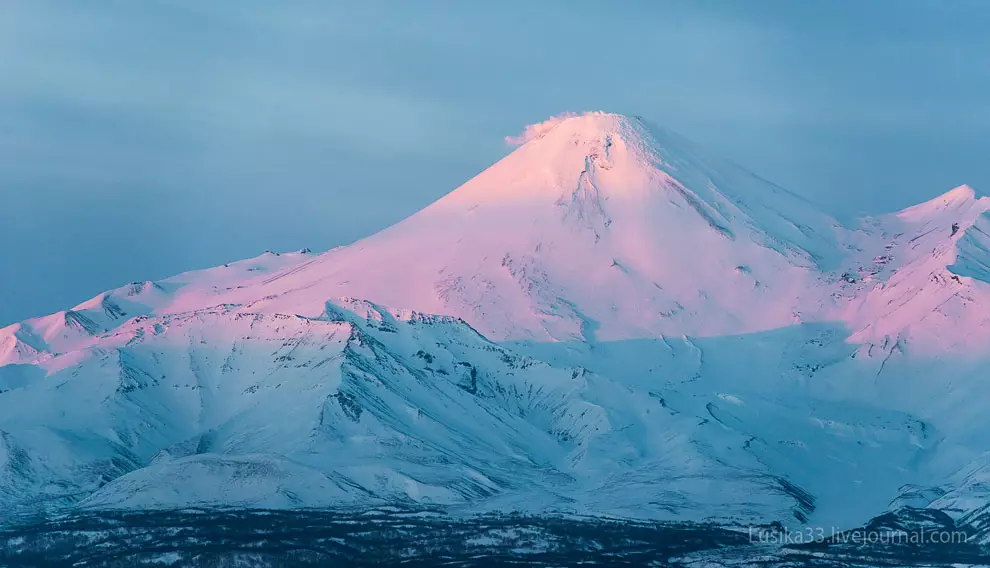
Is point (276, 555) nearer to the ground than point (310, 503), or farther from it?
nearer to the ground

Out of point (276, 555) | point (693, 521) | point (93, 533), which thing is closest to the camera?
point (276, 555)

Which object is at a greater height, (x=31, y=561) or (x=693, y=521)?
(x=693, y=521)

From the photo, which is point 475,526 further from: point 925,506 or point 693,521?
point 925,506

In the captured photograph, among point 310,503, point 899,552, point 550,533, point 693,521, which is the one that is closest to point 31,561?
point 310,503

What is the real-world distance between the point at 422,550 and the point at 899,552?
45543 mm

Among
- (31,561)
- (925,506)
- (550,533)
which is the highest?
(925,506)

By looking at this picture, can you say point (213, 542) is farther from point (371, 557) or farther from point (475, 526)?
point (475, 526)

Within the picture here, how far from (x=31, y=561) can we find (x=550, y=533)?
1997 inches

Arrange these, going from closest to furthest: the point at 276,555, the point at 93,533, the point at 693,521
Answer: the point at 276,555 → the point at 93,533 → the point at 693,521

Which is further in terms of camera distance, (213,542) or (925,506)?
(925,506)

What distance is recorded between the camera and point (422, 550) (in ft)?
580

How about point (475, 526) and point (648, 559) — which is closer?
point (648, 559)

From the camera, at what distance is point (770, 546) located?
180375 millimetres

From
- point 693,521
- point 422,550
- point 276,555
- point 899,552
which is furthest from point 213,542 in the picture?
point 899,552
